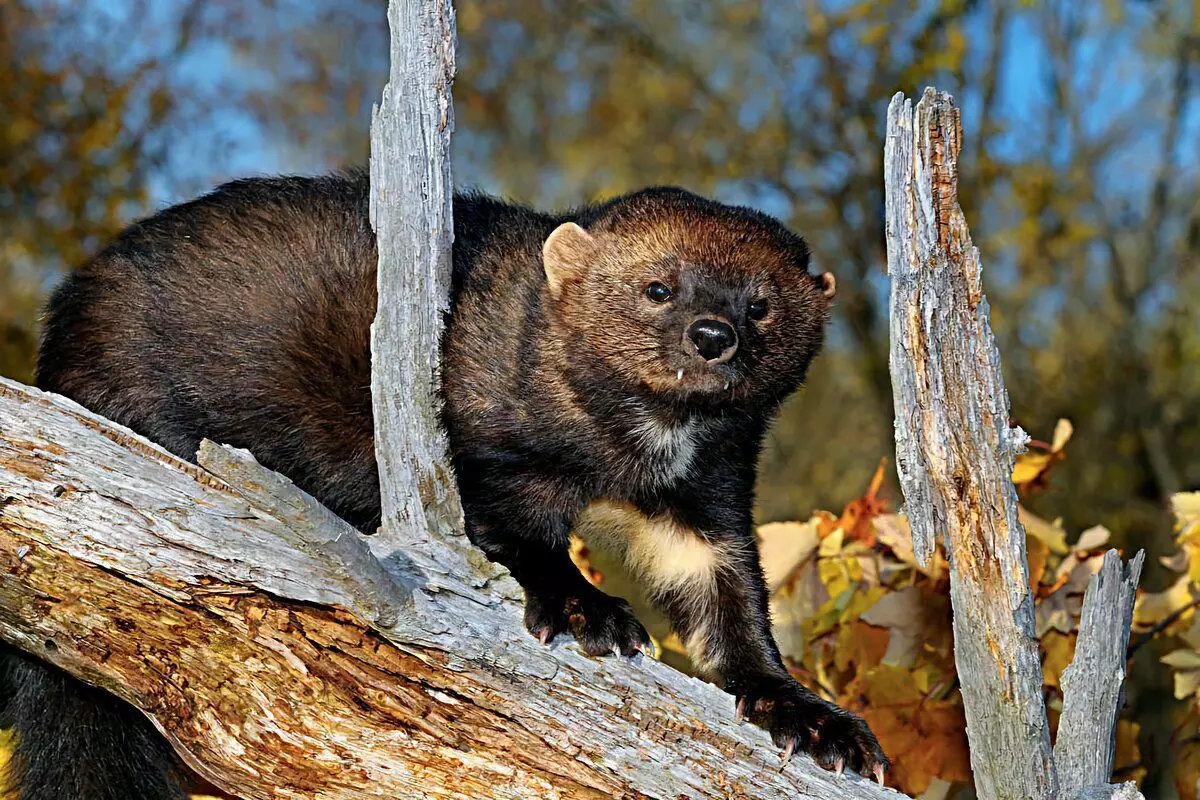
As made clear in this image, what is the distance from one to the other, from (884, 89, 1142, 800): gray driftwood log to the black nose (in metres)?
0.96

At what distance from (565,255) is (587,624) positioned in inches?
48.1

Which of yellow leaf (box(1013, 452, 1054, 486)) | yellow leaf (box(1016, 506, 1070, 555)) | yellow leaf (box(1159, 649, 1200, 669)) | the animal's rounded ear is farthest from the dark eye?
yellow leaf (box(1159, 649, 1200, 669))

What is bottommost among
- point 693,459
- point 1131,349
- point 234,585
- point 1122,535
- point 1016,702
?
point 234,585

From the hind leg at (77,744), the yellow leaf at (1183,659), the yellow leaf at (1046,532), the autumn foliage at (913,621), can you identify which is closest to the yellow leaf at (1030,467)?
the autumn foliage at (913,621)

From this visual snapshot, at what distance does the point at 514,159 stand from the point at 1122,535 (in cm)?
844

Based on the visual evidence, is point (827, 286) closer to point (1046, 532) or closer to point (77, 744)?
point (1046, 532)

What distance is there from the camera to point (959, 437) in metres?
2.82

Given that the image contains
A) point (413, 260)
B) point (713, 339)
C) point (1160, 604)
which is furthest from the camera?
point (1160, 604)

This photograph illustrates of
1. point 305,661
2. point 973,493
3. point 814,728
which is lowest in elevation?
point 305,661

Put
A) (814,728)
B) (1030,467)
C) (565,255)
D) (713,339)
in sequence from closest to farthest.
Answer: (814,728), (713,339), (565,255), (1030,467)

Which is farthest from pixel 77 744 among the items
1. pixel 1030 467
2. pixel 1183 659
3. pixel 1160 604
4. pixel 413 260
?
pixel 1160 604

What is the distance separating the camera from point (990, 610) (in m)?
2.91

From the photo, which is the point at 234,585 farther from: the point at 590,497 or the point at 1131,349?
the point at 1131,349

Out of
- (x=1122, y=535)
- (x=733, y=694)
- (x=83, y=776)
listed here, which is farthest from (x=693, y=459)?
(x=1122, y=535)
